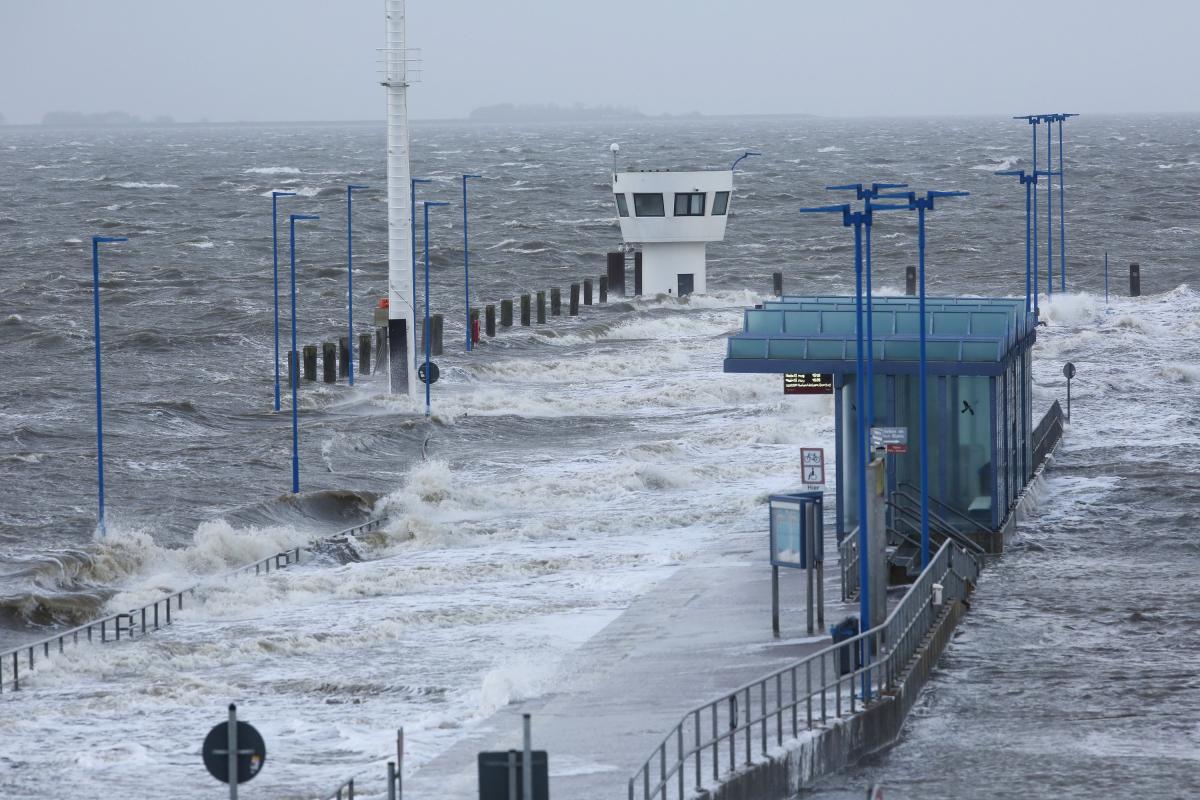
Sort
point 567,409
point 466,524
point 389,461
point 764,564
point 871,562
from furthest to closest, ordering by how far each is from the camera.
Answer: point 567,409 < point 389,461 < point 466,524 < point 764,564 < point 871,562

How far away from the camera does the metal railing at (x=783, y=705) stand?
1845 cm

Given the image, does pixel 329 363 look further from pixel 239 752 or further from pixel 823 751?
pixel 239 752

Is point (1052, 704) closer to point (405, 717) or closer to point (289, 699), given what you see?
point (405, 717)

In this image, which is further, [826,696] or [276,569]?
[276,569]

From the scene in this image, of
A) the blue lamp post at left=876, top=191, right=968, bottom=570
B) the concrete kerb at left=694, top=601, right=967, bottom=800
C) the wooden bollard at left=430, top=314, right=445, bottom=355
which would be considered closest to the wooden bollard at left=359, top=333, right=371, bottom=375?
the wooden bollard at left=430, top=314, right=445, bottom=355

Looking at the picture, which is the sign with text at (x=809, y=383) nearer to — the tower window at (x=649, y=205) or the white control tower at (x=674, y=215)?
the white control tower at (x=674, y=215)

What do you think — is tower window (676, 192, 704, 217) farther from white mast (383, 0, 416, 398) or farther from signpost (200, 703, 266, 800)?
signpost (200, 703, 266, 800)

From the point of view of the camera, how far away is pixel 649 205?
75812mm

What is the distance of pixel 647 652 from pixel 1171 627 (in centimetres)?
780

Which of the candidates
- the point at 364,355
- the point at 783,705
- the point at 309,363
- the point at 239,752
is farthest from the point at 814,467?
the point at 364,355

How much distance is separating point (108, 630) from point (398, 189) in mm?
25231

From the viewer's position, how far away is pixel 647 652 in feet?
80.2

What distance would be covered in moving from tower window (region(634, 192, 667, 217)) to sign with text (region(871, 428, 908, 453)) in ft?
163

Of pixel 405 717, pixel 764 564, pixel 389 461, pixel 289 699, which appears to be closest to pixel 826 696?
pixel 405 717
